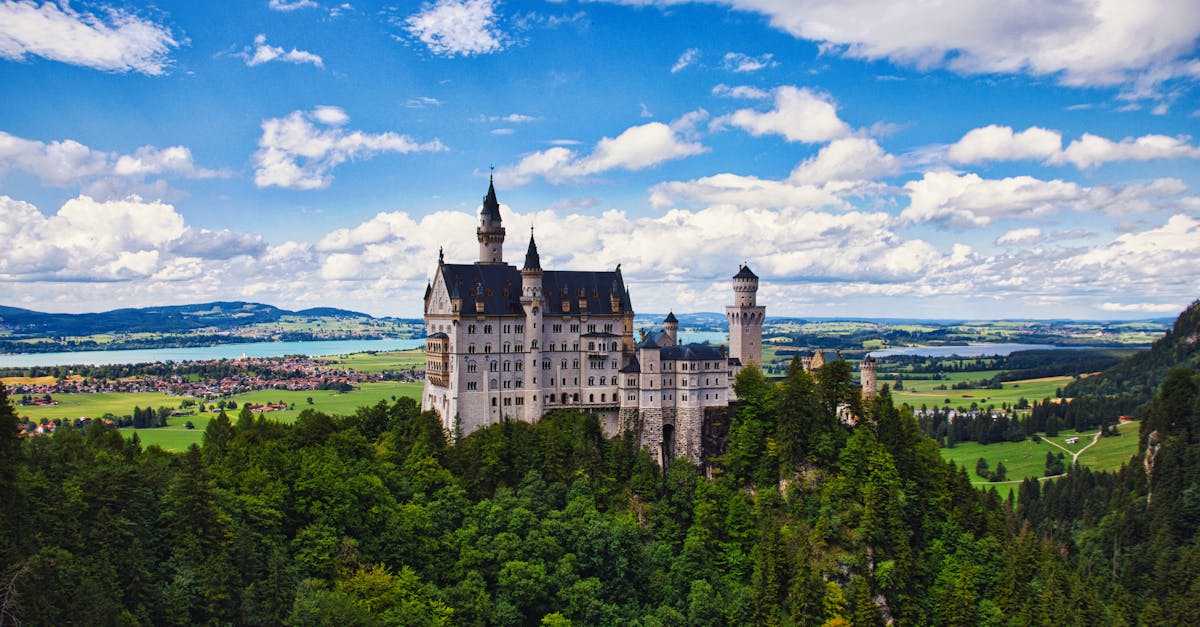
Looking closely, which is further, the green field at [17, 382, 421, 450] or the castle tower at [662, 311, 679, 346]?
the green field at [17, 382, 421, 450]

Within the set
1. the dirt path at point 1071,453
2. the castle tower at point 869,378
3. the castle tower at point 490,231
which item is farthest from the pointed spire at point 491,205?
the dirt path at point 1071,453

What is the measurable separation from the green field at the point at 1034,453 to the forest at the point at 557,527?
5973 centimetres

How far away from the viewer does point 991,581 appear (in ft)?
257

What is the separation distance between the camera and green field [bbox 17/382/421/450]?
398 ft

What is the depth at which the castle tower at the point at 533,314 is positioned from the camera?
9050 cm

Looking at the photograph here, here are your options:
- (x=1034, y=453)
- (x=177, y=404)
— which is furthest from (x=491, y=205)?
(x=1034, y=453)

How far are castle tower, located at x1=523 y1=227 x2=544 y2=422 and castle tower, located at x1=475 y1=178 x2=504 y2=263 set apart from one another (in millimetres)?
7973

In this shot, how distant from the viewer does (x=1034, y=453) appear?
170 metres

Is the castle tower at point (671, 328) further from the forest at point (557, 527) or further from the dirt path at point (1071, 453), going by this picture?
the dirt path at point (1071, 453)

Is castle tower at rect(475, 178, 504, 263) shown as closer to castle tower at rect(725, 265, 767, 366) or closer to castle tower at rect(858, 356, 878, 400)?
castle tower at rect(725, 265, 767, 366)

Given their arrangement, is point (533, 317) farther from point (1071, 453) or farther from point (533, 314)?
point (1071, 453)

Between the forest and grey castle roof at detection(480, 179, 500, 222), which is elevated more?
grey castle roof at detection(480, 179, 500, 222)

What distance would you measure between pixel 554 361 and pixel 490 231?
16206mm

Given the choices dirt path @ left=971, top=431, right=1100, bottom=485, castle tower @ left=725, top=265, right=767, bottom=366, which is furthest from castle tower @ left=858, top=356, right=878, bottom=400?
dirt path @ left=971, top=431, right=1100, bottom=485
